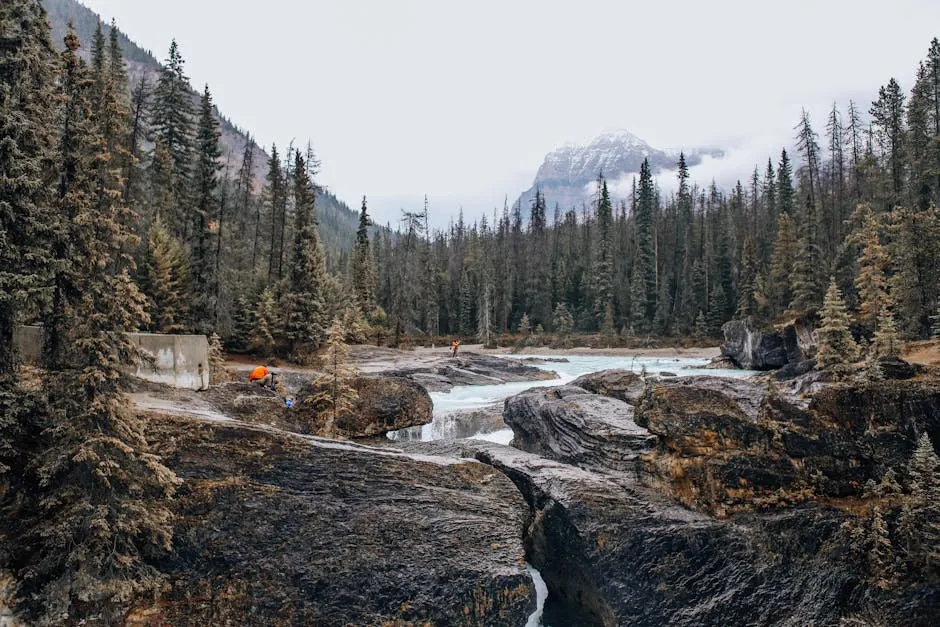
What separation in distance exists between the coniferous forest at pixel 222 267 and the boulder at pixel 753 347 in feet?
8.72

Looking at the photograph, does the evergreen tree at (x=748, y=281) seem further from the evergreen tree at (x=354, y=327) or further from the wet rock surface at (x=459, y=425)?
the wet rock surface at (x=459, y=425)

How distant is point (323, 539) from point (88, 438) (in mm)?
3999

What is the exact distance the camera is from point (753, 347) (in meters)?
42.1

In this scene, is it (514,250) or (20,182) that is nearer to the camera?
(20,182)

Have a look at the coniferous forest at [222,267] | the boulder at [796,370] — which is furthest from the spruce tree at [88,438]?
the boulder at [796,370]

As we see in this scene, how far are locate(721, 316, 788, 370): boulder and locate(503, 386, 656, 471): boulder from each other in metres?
32.3

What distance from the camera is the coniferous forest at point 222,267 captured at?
816cm

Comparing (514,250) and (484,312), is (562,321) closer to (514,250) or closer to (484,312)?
(484,312)

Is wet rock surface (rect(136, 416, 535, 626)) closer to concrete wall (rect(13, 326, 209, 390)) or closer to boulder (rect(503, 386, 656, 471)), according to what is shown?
boulder (rect(503, 386, 656, 471))

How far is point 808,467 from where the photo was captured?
916cm

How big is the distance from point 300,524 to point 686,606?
266 inches

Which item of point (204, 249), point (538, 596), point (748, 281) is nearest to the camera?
point (538, 596)

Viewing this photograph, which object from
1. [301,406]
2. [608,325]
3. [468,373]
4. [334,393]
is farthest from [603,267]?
[301,406]

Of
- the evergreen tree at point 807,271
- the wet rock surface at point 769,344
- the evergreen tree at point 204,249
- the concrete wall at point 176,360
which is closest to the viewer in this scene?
the concrete wall at point 176,360
